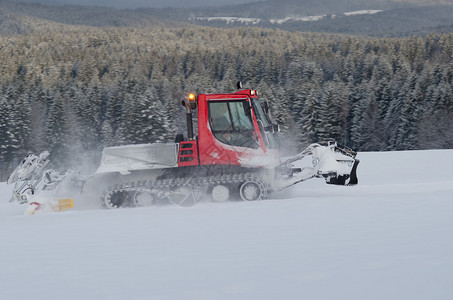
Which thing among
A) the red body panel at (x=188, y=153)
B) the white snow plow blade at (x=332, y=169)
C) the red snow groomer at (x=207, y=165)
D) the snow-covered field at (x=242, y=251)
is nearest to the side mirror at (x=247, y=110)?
the red snow groomer at (x=207, y=165)

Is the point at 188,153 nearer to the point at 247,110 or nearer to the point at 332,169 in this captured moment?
the point at 247,110

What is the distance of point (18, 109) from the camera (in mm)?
54875

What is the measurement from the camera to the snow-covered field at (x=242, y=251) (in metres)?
4.53

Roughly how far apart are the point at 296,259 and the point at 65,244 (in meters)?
3.11

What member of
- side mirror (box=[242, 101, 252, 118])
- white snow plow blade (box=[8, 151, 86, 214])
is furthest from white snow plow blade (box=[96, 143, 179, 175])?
side mirror (box=[242, 101, 252, 118])

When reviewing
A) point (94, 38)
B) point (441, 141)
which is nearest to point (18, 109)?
point (441, 141)

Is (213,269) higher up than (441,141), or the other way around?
(213,269)

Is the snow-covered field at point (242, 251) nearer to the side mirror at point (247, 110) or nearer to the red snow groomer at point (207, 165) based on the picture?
the red snow groomer at point (207, 165)

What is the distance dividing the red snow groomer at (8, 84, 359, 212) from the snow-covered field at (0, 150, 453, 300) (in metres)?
1.01

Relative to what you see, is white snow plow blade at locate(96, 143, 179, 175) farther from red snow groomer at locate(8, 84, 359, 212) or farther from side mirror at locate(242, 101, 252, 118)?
side mirror at locate(242, 101, 252, 118)

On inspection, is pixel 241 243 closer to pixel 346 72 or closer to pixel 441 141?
pixel 441 141

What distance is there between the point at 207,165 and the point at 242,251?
5.21 m

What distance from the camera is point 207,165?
10969mm

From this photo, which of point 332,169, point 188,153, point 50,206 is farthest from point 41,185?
point 332,169
